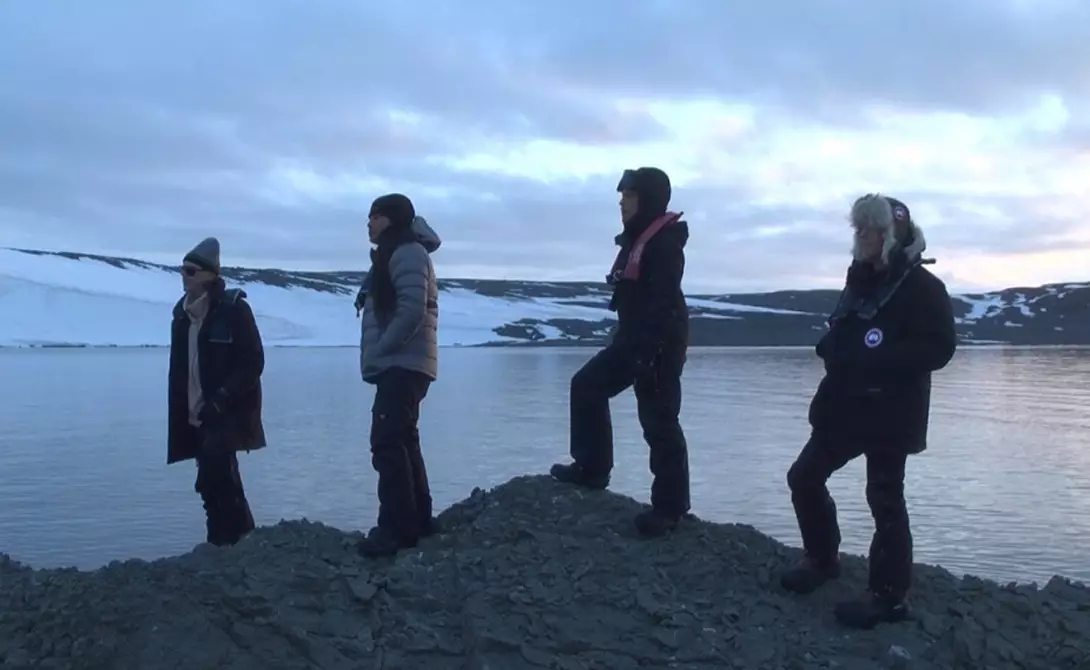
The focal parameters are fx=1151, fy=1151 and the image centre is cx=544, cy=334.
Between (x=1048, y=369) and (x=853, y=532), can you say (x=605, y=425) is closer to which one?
(x=853, y=532)

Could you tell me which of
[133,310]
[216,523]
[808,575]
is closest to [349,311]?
[133,310]

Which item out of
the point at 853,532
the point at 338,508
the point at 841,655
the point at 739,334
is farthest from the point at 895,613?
the point at 739,334

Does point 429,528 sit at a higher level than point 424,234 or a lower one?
lower

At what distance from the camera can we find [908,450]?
5137 millimetres

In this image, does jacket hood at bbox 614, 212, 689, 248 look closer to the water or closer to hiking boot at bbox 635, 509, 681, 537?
hiking boot at bbox 635, 509, 681, 537

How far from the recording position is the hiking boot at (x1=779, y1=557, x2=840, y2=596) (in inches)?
219

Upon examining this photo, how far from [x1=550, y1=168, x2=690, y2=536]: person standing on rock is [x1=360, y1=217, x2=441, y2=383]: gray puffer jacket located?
97 centimetres

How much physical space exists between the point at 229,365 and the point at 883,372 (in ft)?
12.2

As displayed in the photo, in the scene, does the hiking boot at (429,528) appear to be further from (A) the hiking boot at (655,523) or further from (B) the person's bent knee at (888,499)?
(B) the person's bent knee at (888,499)

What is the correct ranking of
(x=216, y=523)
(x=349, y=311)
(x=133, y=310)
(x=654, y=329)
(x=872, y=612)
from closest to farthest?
(x=872, y=612), (x=654, y=329), (x=216, y=523), (x=133, y=310), (x=349, y=311)

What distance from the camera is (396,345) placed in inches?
240

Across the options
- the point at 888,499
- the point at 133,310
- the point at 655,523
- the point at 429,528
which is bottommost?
the point at 133,310

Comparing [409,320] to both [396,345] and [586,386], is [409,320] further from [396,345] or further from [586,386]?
[586,386]

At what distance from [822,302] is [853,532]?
117 metres
